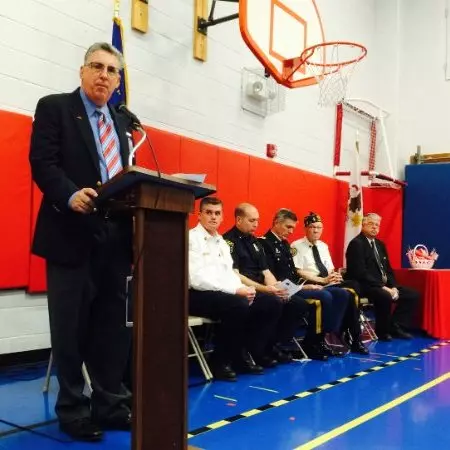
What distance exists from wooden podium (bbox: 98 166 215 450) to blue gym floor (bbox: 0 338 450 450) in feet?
1.82

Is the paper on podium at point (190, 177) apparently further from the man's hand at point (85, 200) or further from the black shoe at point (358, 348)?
the black shoe at point (358, 348)

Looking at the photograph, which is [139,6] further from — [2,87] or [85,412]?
[85,412]

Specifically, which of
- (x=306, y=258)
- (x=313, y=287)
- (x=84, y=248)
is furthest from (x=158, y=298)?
(x=306, y=258)

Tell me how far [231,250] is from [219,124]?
6.10 feet

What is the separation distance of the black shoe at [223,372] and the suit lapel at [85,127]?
2.02m

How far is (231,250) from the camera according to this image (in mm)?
4484

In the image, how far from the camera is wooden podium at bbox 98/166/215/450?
6.36 feet

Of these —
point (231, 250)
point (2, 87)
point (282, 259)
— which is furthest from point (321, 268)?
point (2, 87)

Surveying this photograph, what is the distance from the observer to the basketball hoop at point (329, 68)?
5.20 meters

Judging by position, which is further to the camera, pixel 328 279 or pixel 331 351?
pixel 328 279

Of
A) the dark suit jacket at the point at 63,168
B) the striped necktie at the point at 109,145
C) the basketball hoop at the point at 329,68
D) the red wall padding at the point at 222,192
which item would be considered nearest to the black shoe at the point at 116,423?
the dark suit jacket at the point at 63,168

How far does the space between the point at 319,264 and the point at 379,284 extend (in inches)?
35.2

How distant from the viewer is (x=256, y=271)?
4648mm

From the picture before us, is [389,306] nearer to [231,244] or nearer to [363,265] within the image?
[363,265]
